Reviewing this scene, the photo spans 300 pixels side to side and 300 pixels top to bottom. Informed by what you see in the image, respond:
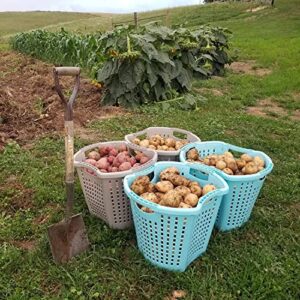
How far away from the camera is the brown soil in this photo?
510 centimetres

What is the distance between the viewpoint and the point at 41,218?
3162 mm

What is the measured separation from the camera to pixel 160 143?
3307 millimetres

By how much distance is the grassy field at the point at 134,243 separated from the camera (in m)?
2.47

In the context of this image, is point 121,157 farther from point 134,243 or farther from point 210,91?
point 210,91

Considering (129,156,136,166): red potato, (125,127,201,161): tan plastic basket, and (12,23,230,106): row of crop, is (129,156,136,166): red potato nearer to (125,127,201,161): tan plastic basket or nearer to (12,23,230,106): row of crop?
(125,127,201,161): tan plastic basket

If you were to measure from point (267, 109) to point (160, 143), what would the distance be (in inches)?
143

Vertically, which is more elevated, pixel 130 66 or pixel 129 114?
pixel 130 66

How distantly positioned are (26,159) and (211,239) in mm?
2207

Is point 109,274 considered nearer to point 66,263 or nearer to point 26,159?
point 66,263

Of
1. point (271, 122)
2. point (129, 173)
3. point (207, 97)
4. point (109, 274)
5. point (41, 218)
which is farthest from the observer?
point (207, 97)

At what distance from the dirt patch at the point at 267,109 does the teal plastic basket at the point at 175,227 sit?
12.1 ft

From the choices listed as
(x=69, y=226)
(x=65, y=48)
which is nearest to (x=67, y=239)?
(x=69, y=226)

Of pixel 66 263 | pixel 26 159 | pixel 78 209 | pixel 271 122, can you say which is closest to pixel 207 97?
pixel 271 122

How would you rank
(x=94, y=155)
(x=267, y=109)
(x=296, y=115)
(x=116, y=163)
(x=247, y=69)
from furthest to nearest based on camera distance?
(x=247, y=69)
(x=267, y=109)
(x=296, y=115)
(x=94, y=155)
(x=116, y=163)
